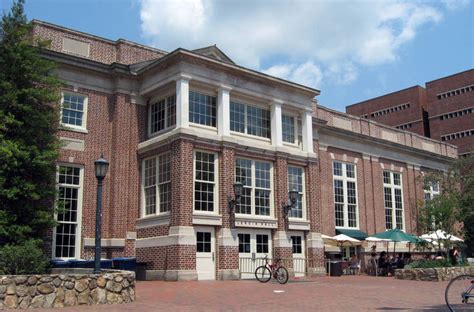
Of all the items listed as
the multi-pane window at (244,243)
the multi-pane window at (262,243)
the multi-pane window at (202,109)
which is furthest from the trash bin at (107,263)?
the multi-pane window at (202,109)

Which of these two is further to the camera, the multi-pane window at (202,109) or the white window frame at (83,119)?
the multi-pane window at (202,109)

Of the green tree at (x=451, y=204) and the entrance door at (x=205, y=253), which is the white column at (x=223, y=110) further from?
the green tree at (x=451, y=204)

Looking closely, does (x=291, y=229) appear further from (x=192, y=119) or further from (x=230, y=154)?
(x=192, y=119)

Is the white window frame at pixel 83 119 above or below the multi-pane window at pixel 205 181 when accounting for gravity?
above

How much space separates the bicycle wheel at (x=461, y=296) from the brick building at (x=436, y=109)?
5019cm

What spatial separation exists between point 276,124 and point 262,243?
229 inches

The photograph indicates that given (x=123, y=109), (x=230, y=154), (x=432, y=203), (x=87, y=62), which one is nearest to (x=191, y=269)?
(x=230, y=154)

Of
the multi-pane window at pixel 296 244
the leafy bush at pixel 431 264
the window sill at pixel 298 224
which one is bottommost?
the leafy bush at pixel 431 264

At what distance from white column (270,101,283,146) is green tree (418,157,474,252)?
8.69 metres

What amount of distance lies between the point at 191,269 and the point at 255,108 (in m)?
8.90

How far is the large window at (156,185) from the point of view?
75.5 ft

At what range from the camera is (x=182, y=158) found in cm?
2203

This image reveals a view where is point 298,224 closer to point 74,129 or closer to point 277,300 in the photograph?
point 74,129

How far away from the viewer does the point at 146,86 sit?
24.5 metres
